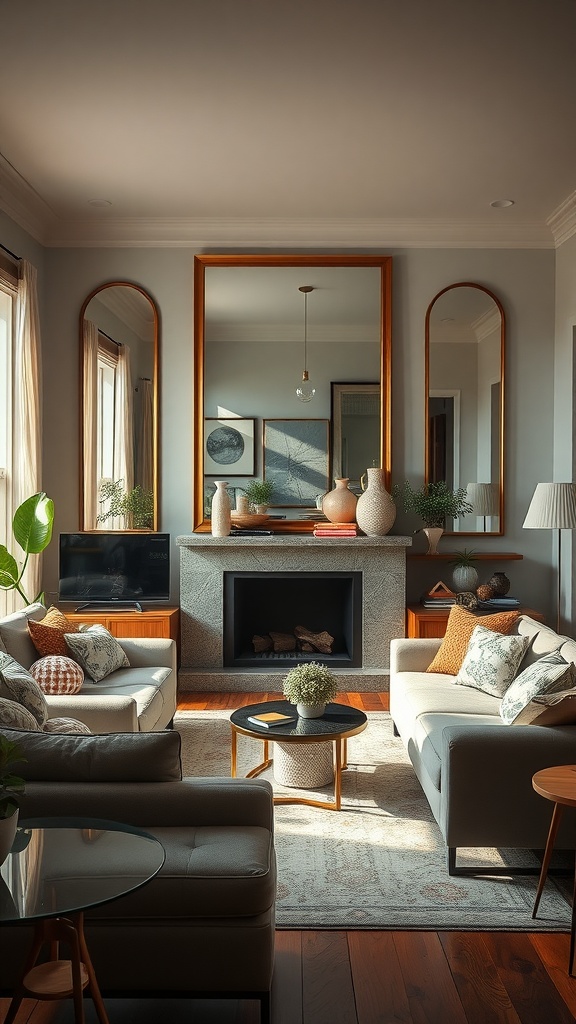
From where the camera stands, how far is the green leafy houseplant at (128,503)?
20.5 ft

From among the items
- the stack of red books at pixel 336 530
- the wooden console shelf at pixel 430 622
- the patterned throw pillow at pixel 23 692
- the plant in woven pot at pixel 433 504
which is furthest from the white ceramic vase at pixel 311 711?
the plant in woven pot at pixel 433 504

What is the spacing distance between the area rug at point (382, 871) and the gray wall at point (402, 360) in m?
2.50

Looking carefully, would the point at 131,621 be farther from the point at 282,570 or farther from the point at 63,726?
the point at 63,726

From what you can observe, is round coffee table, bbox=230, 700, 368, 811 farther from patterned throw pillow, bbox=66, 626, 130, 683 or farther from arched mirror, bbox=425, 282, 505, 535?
arched mirror, bbox=425, 282, 505, 535

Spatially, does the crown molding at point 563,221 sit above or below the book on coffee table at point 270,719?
above

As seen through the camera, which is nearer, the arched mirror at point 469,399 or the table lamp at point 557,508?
the table lamp at point 557,508

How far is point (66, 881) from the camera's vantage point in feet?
5.81

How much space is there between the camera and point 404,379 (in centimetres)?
626

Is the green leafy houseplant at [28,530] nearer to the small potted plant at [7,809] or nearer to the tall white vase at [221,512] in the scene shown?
the tall white vase at [221,512]

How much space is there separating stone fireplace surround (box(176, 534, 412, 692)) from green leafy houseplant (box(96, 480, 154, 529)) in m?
0.39

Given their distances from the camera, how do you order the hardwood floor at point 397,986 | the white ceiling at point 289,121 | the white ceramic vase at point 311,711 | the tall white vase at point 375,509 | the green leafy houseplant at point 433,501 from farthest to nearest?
the green leafy houseplant at point 433,501 < the tall white vase at point 375,509 < the white ceramic vase at point 311,711 < the white ceiling at point 289,121 < the hardwood floor at point 397,986

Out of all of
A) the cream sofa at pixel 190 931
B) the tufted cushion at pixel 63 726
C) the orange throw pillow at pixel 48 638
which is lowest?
the cream sofa at pixel 190 931

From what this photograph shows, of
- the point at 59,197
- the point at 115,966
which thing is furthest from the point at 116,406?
the point at 115,966

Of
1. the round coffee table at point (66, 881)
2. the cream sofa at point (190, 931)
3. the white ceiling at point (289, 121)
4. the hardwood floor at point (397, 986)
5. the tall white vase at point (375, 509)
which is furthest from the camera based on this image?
the tall white vase at point (375, 509)
